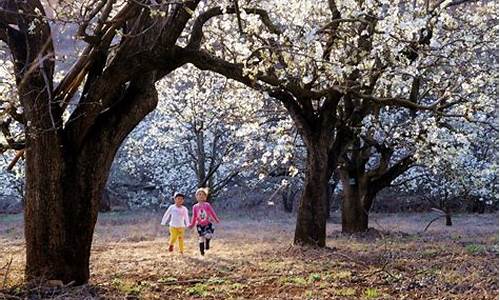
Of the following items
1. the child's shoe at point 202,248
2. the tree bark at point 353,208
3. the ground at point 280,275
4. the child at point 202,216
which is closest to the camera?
the ground at point 280,275

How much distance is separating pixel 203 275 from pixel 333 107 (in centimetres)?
566

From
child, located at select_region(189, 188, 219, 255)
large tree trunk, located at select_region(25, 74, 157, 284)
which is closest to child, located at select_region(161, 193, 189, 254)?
child, located at select_region(189, 188, 219, 255)

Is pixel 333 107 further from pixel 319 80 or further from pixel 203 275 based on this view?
pixel 203 275

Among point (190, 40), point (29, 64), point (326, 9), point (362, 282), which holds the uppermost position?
point (326, 9)

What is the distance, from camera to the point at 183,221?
14992 millimetres

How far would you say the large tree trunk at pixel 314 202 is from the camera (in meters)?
14.8

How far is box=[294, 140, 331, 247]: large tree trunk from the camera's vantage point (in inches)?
583

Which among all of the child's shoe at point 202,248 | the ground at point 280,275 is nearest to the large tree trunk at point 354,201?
the ground at point 280,275

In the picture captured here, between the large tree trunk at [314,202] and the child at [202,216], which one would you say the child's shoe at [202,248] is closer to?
the child at [202,216]

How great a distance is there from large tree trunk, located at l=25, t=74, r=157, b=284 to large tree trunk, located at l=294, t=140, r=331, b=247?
6671 mm

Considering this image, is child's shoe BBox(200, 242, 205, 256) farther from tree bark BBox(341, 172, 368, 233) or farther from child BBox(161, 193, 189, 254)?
tree bark BBox(341, 172, 368, 233)

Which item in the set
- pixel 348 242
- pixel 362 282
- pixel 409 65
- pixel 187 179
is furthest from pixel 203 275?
pixel 187 179

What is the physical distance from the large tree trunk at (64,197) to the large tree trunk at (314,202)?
6.67 meters

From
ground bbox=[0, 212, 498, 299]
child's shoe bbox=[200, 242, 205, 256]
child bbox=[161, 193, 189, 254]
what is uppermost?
child bbox=[161, 193, 189, 254]
